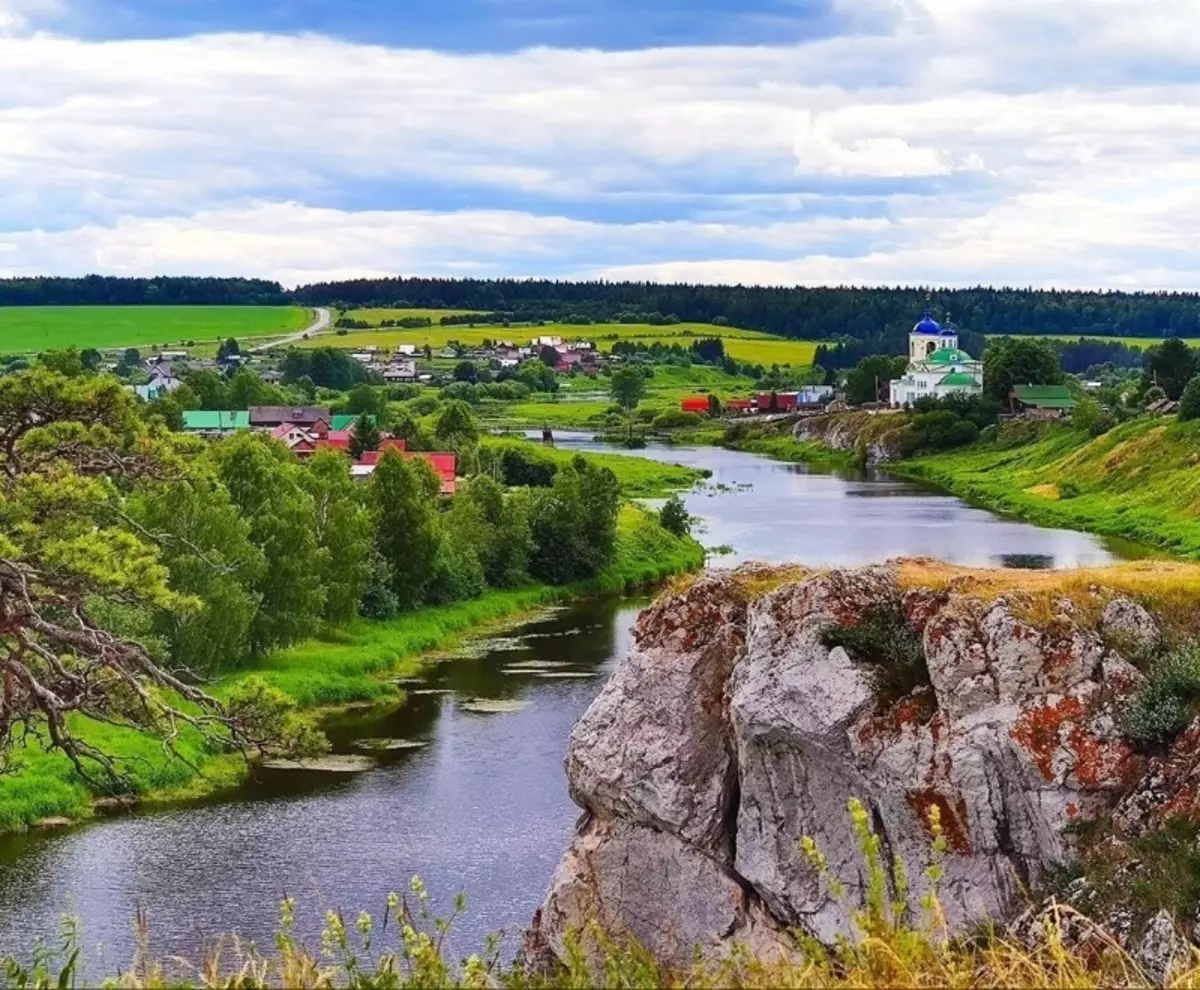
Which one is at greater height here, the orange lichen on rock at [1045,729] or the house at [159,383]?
the orange lichen on rock at [1045,729]

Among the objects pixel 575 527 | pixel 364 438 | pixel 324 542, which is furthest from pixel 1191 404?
pixel 324 542

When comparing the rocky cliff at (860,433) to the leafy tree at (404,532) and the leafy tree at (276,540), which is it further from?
the leafy tree at (276,540)

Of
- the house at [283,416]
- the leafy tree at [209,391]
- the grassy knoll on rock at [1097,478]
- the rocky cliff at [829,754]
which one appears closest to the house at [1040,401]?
the grassy knoll on rock at [1097,478]

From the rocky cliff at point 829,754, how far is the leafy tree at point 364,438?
64.0 metres

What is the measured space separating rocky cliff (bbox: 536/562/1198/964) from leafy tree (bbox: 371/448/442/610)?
3256 cm

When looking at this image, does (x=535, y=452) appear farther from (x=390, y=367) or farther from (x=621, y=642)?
(x=390, y=367)

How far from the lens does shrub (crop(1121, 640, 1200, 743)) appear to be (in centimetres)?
1646

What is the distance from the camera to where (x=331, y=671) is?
143 ft

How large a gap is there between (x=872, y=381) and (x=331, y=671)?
10649 cm

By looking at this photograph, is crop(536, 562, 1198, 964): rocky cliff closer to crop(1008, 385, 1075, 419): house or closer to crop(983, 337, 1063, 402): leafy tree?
crop(1008, 385, 1075, 419): house

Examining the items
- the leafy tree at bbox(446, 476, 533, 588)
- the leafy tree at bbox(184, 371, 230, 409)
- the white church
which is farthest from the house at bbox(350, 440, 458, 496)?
the white church

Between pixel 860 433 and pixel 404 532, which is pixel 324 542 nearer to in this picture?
pixel 404 532

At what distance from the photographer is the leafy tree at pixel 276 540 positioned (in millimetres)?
44219

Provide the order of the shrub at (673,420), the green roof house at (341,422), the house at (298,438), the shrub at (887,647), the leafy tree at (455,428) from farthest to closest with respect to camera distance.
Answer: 1. the shrub at (673,420)
2. the green roof house at (341,422)
3. the leafy tree at (455,428)
4. the house at (298,438)
5. the shrub at (887,647)
